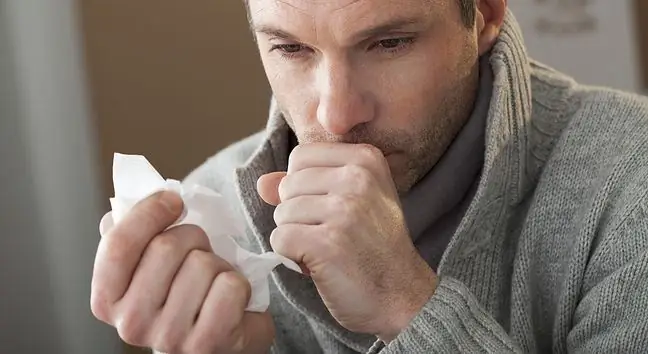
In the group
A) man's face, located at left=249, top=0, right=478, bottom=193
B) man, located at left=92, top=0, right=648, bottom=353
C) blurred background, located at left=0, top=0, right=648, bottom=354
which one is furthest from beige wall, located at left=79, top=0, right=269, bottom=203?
man's face, located at left=249, top=0, right=478, bottom=193

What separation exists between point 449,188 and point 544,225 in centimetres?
13

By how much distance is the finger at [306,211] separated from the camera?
0.96 m

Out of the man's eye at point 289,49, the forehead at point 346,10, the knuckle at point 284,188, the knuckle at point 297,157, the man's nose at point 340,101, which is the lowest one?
the knuckle at point 284,188

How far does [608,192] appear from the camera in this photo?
43.3 inches

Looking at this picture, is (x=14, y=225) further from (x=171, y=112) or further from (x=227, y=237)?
(x=227, y=237)

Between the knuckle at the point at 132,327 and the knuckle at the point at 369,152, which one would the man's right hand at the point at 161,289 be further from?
the knuckle at the point at 369,152

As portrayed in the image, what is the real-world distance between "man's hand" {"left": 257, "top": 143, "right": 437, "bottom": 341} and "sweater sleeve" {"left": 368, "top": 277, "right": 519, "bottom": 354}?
19 mm

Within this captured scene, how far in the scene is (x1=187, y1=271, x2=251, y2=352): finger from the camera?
890 millimetres

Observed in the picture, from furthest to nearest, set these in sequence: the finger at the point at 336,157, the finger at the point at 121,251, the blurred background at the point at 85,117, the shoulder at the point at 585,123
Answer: the blurred background at the point at 85,117 → the shoulder at the point at 585,123 → the finger at the point at 336,157 → the finger at the point at 121,251

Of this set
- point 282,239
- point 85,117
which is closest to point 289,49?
point 282,239

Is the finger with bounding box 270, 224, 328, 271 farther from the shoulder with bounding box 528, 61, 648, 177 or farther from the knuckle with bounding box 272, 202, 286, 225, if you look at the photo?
the shoulder with bounding box 528, 61, 648, 177

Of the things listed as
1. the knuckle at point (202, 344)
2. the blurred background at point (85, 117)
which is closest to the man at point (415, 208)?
the knuckle at point (202, 344)

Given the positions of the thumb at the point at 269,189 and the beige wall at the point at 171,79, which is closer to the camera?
the thumb at the point at 269,189

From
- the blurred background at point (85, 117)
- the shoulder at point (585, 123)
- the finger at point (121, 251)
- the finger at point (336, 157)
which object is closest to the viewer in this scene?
the finger at point (121, 251)
